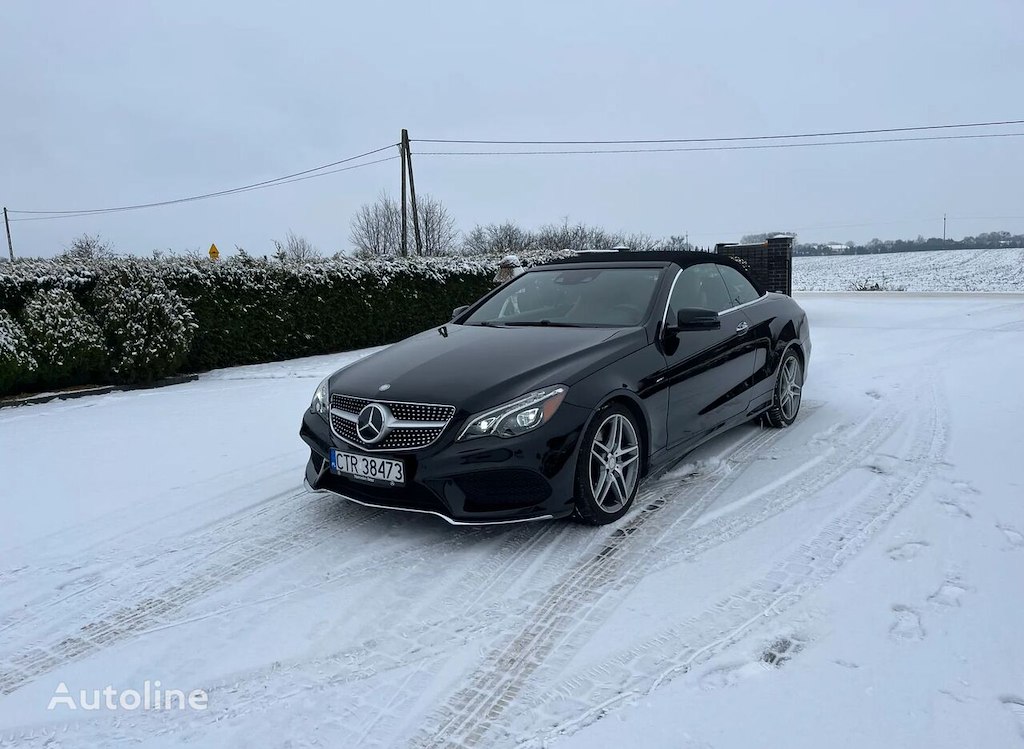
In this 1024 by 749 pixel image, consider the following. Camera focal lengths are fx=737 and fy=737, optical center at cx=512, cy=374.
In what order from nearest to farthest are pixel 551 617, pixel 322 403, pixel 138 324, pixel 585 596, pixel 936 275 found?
pixel 551 617, pixel 585 596, pixel 322 403, pixel 138 324, pixel 936 275

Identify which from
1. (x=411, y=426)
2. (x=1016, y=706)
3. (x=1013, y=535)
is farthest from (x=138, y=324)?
(x=1016, y=706)

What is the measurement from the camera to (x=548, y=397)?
11.8 feet

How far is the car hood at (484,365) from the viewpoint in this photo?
11.9ft

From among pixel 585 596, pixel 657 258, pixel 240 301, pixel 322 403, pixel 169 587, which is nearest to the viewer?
pixel 585 596

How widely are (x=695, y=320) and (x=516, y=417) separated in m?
1.50

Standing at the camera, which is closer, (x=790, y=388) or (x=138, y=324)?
(x=790, y=388)

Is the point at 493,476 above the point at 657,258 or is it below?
below

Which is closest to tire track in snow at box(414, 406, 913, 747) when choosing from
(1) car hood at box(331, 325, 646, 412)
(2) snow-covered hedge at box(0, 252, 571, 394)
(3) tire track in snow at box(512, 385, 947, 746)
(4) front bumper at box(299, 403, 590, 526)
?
(3) tire track in snow at box(512, 385, 947, 746)

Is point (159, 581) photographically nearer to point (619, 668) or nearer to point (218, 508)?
point (218, 508)

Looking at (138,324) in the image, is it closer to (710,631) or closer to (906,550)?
(710,631)

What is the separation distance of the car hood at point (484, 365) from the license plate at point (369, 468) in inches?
12.3

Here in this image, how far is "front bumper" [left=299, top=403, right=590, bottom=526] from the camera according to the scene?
345 centimetres

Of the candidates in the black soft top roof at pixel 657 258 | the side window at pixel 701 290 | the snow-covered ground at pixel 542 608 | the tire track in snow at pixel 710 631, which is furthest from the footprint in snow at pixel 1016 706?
the black soft top roof at pixel 657 258

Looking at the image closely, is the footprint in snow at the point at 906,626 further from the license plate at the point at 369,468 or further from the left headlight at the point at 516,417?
the license plate at the point at 369,468
